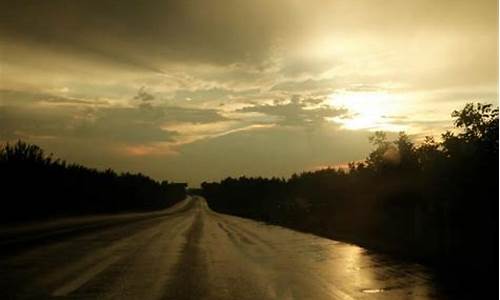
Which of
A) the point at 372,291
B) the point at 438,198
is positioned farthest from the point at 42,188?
the point at 372,291

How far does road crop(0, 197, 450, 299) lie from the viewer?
11898 mm

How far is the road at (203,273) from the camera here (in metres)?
11.9

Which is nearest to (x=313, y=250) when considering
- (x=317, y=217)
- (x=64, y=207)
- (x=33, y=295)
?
(x=33, y=295)

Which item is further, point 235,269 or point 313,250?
point 313,250

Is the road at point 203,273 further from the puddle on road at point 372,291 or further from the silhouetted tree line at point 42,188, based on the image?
the silhouetted tree line at point 42,188

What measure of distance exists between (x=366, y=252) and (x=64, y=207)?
169 feet

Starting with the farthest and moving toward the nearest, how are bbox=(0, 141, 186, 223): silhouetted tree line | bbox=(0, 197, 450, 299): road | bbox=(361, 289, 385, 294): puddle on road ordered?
bbox=(0, 141, 186, 223): silhouetted tree line
bbox=(361, 289, 385, 294): puddle on road
bbox=(0, 197, 450, 299): road

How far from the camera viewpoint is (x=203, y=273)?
49.3 ft

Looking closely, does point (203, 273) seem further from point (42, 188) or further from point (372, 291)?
point (42, 188)

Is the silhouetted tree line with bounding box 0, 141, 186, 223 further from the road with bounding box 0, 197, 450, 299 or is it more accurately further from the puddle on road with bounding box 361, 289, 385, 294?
the puddle on road with bounding box 361, 289, 385, 294

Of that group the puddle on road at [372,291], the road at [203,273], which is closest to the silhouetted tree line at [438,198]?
the road at [203,273]

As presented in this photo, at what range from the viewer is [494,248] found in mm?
19938

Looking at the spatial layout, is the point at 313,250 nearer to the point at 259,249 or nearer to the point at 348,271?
the point at 259,249

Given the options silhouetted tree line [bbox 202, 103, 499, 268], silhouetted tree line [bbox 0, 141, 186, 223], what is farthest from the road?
silhouetted tree line [bbox 0, 141, 186, 223]
